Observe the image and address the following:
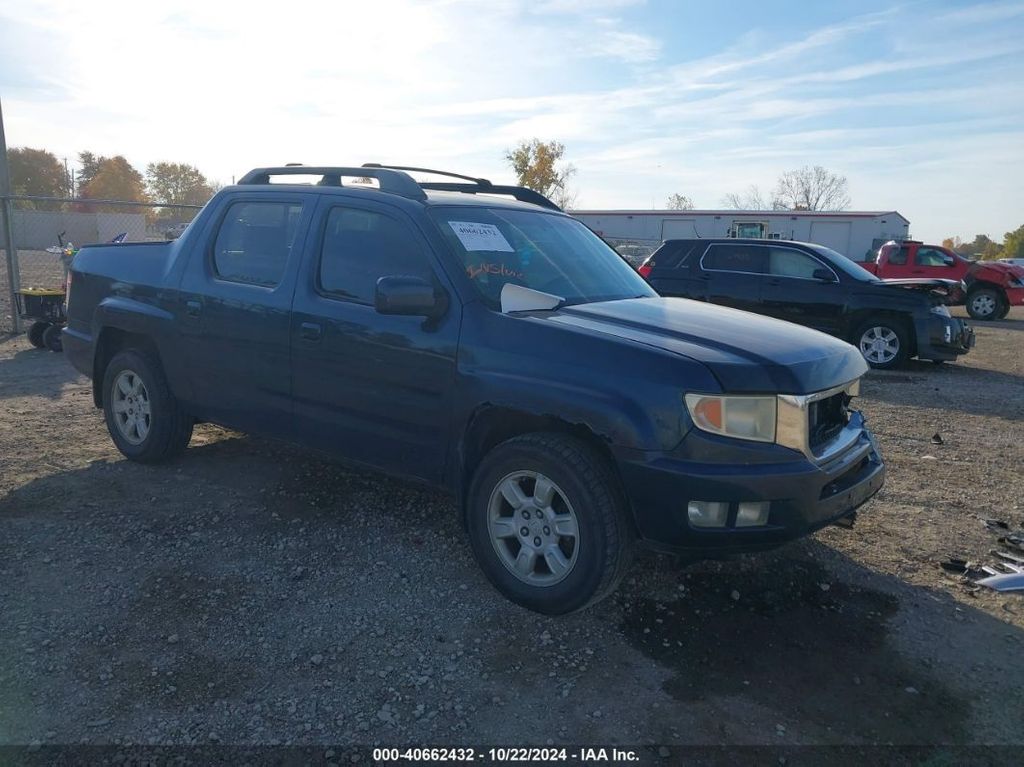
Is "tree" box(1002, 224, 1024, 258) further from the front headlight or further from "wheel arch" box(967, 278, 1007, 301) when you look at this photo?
the front headlight

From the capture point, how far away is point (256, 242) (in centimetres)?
470

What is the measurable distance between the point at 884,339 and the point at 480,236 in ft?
27.5

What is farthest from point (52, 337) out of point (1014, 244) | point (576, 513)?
point (1014, 244)

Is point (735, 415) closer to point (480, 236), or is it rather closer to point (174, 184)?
point (480, 236)

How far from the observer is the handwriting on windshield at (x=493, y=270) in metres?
3.88

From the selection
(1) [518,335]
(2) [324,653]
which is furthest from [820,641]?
(2) [324,653]

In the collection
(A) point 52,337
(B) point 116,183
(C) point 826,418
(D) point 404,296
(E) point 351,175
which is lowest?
(A) point 52,337

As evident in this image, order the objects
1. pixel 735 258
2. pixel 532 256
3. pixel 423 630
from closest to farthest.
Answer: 1. pixel 423 630
2. pixel 532 256
3. pixel 735 258

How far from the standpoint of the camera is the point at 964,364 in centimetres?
1165

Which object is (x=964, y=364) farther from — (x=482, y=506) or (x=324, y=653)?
(x=324, y=653)

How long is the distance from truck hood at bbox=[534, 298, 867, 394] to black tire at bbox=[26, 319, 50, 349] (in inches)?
345

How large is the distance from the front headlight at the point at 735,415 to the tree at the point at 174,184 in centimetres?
7971

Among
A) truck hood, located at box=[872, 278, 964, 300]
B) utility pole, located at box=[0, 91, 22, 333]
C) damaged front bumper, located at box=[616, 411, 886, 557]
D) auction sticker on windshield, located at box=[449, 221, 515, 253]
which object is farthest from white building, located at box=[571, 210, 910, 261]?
damaged front bumper, located at box=[616, 411, 886, 557]

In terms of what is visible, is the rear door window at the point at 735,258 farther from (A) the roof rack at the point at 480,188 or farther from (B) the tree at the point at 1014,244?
(B) the tree at the point at 1014,244
